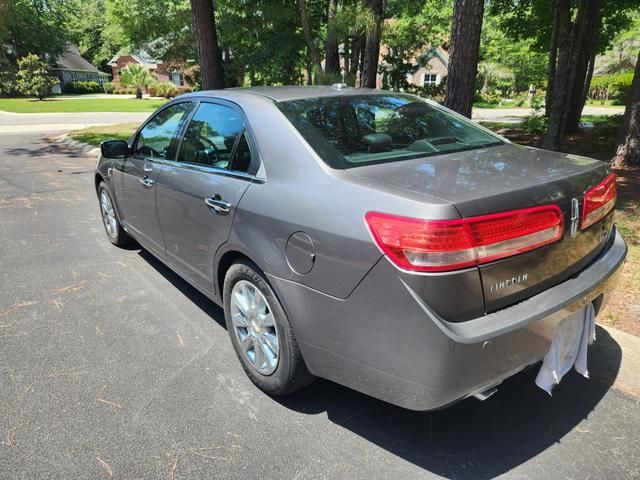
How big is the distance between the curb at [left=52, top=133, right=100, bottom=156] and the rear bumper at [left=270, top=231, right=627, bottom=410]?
1118cm

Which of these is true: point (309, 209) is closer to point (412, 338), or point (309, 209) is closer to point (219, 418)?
point (412, 338)

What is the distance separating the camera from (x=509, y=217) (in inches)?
74.4

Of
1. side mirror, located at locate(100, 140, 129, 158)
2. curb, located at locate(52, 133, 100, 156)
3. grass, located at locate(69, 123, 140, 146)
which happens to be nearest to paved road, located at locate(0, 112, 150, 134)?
grass, located at locate(69, 123, 140, 146)

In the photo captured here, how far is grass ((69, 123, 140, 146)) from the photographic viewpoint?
44.4 feet

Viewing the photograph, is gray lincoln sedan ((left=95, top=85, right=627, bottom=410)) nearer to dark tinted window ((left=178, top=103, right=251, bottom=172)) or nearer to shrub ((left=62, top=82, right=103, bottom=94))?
dark tinted window ((left=178, top=103, right=251, bottom=172))

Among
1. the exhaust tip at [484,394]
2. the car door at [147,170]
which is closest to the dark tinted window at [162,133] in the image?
the car door at [147,170]

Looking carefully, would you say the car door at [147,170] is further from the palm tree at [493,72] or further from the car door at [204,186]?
the palm tree at [493,72]

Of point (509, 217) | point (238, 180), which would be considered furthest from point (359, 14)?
point (509, 217)

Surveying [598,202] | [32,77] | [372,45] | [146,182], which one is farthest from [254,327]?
[32,77]

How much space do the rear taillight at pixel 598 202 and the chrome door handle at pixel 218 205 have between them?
1812 millimetres

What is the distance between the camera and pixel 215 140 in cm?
304

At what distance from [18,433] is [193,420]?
86 cm

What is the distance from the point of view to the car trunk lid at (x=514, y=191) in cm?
189

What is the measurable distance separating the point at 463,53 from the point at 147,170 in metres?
4.40
